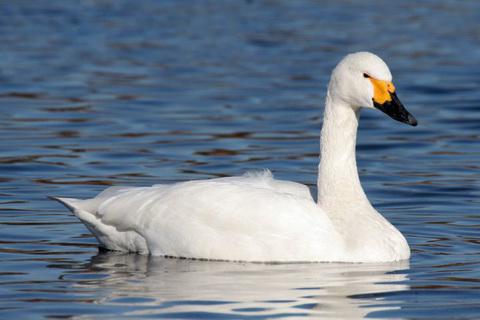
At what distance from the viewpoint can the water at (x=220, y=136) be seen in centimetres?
835

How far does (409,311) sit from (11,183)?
5.76 meters

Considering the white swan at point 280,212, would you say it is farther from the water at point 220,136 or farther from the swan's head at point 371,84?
the water at point 220,136

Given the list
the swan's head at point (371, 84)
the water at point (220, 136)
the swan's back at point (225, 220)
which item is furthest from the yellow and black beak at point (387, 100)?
the water at point (220, 136)

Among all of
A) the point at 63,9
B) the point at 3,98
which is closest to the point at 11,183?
the point at 3,98

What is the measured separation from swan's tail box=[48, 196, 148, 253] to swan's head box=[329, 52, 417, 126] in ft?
6.30

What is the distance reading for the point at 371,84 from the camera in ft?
31.3

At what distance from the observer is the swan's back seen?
30.4 feet

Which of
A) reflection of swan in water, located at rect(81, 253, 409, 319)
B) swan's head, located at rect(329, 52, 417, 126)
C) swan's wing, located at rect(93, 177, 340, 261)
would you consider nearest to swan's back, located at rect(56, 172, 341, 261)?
swan's wing, located at rect(93, 177, 340, 261)

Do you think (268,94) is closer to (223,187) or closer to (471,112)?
(471,112)

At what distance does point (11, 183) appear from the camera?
41.3 feet

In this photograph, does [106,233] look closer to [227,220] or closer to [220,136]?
[227,220]

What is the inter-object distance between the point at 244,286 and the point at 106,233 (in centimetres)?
168

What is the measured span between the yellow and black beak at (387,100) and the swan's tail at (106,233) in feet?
6.60

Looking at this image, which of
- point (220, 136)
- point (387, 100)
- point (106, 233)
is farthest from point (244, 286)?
point (220, 136)
